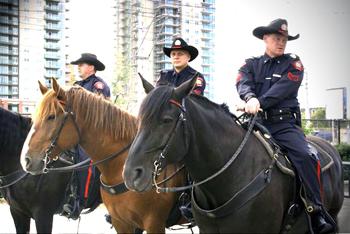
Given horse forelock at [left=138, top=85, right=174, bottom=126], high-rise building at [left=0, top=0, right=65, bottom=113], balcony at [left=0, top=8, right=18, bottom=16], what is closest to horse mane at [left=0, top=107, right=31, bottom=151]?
horse forelock at [left=138, top=85, right=174, bottom=126]

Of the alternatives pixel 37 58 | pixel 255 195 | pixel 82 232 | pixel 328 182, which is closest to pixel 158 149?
pixel 255 195

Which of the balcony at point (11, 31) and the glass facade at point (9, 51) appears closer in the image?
the glass facade at point (9, 51)

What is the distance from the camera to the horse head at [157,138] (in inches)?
104

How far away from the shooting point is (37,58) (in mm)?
44469

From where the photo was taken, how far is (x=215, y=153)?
→ 3.06 metres

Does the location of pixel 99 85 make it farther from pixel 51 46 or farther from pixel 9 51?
pixel 51 46

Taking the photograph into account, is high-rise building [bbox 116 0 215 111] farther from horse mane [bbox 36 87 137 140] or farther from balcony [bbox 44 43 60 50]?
horse mane [bbox 36 87 137 140]

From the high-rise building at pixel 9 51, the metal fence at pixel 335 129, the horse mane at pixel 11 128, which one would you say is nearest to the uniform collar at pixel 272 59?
the horse mane at pixel 11 128

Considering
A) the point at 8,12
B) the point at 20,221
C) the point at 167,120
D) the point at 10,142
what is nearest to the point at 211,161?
the point at 167,120

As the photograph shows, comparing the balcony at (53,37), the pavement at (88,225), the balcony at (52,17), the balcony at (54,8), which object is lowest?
the pavement at (88,225)

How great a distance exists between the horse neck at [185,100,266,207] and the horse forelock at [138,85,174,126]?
0.77ft

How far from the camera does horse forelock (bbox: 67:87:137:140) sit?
429 cm

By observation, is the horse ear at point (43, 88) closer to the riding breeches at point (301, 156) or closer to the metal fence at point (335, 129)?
the riding breeches at point (301, 156)

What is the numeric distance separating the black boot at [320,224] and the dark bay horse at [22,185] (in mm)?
3083
